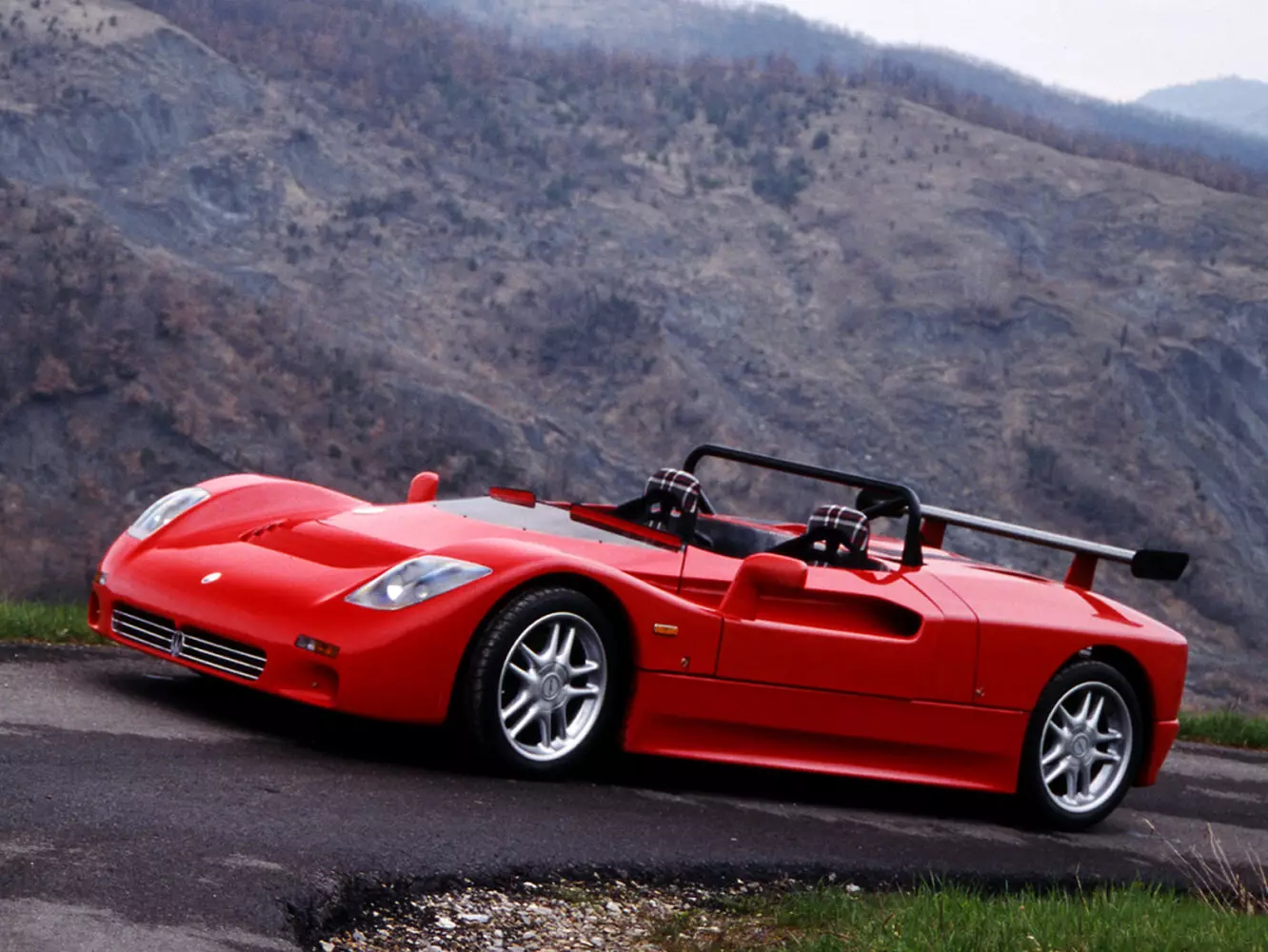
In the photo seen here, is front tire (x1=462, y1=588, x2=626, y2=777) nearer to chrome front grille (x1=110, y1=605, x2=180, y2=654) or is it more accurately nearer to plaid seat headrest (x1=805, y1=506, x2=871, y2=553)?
chrome front grille (x1=110, y1=605, x2=180, y2=654)

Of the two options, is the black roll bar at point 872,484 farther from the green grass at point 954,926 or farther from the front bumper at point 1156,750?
the green grass at point 954,926

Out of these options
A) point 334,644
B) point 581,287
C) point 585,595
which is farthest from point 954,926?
point 581,287

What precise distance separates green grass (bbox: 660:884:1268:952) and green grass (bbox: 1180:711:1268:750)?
6155 mm

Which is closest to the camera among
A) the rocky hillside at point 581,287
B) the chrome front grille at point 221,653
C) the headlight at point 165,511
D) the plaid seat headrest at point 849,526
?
the chrome front grille at point 221,653

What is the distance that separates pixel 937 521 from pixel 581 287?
38140mm

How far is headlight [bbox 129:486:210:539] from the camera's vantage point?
6.77 meters

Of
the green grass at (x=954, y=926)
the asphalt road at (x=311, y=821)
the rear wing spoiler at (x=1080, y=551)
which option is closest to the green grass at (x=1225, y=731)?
the asphalt road at (x=311, y=821)

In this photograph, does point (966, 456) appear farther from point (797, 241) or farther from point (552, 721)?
point (552, 721)

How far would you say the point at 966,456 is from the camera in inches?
1774

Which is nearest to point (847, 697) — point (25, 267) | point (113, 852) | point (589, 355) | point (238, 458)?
point (113, 852)

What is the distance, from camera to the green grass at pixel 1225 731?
1112cm

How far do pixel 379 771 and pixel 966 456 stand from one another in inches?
1595

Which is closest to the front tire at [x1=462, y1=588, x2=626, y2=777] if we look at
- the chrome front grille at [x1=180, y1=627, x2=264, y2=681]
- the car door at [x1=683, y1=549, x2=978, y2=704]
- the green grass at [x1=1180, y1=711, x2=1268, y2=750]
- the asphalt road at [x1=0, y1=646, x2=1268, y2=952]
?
the asphalt road at [x1=0, y1=646, x2=1268, y2=952]

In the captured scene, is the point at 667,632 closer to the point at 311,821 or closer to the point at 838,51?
the point at 311,821
